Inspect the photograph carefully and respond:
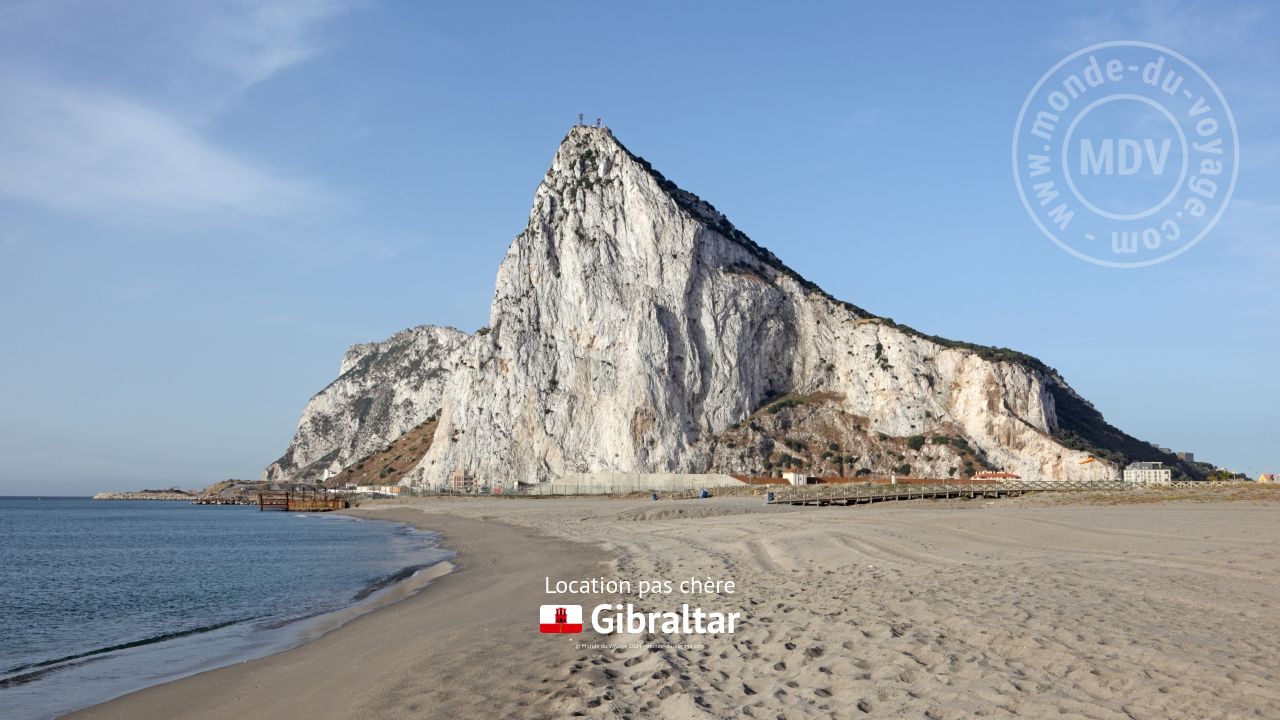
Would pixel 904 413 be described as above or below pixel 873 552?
above

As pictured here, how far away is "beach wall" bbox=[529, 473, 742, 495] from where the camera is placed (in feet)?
278

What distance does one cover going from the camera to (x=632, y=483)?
8644 cm

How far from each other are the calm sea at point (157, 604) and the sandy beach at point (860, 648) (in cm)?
170

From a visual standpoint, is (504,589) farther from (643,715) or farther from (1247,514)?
(1247,514)

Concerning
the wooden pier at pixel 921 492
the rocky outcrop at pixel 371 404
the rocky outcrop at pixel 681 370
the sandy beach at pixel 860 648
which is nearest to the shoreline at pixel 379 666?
the sandy beach at pixel 860 648

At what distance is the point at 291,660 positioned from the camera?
43.5 ft

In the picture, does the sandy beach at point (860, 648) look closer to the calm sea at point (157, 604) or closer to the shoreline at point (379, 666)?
the shoreline at point (379, 666)

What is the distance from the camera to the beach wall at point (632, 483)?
84.6 m

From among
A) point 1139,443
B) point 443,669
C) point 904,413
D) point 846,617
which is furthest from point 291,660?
point 1139,443

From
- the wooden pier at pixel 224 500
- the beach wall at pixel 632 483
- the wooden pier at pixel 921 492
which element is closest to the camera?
the wooden pier at pixel 921 492

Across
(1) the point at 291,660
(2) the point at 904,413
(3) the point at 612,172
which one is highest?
(3) the point at 612,172

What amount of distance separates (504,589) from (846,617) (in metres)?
10.1

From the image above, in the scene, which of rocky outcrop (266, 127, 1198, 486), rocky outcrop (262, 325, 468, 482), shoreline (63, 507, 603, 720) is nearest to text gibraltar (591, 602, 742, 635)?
shoreline (63, 507, 603, 720)

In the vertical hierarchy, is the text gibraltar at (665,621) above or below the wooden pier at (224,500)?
below
